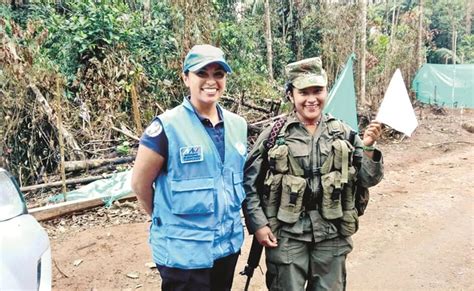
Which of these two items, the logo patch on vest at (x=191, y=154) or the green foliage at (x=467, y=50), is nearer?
the logo patch on vest at (x=191, y=154)

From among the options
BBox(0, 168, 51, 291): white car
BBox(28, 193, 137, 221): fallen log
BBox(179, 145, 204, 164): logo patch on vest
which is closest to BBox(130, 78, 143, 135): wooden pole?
BBox(28, 193, 137, 221): fallen log

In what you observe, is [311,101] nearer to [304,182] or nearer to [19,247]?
[304,182]

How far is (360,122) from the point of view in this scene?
404 inches

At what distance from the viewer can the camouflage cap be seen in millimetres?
2273

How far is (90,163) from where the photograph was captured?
620 centimetres

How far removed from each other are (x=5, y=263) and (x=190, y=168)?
0.82m

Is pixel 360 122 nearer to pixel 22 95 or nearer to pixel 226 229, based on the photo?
pixel 22 95

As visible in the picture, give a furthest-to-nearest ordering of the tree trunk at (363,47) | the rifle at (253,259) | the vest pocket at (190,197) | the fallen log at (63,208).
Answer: the tree trunk at (363,47), the fallen log at (63,208), the rifle at (253,259), the vest pocket at (190,197)

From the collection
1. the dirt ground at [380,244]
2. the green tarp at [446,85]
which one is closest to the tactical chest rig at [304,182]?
the dirt ground at [380,244]

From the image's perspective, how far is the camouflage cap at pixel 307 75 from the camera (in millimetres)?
2273

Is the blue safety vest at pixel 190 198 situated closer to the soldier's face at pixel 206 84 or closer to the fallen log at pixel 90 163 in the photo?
the soldier's face at pixel 206 84

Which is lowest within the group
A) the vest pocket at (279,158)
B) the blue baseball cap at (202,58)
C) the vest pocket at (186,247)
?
the vest pocket at (186,247)

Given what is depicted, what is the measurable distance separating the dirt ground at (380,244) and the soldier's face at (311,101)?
1.89 m

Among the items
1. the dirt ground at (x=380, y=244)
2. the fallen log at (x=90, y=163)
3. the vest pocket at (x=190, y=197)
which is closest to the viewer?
the vest pocket at (x=190, y=197)
